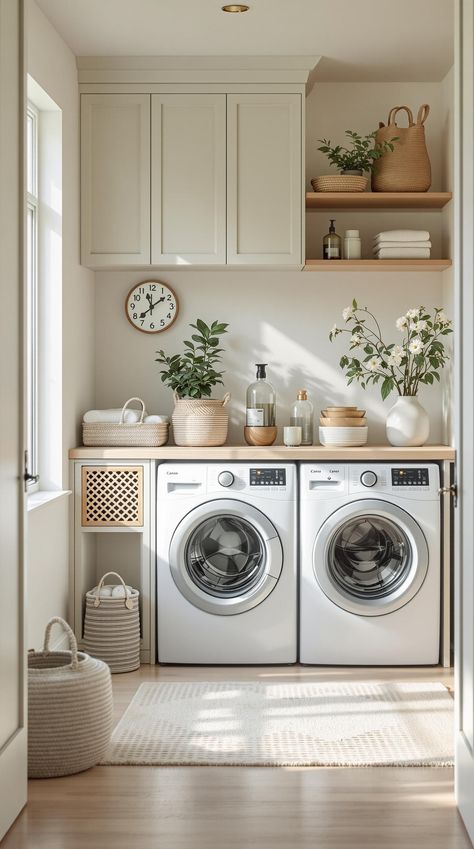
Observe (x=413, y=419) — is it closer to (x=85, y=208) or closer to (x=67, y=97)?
(x=85, y=208)

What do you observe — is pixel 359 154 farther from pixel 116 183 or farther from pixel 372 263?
pixel 116 183

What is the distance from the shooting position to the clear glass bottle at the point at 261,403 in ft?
14.8

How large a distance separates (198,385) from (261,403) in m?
0.30

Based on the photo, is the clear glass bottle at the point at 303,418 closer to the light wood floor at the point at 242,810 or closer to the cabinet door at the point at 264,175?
the cabinet door at the point at 264,175

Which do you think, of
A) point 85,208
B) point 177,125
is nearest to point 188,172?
point 177,125

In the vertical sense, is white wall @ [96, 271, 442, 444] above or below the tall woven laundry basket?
above

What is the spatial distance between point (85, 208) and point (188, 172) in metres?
0.50

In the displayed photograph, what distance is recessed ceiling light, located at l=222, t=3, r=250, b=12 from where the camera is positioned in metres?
3.79

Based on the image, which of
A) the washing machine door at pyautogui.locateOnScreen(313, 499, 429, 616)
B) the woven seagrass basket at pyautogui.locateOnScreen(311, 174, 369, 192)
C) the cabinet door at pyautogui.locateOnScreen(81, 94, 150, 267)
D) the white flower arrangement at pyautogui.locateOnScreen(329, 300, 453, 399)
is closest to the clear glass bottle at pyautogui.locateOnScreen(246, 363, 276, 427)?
the white flower arrangement at pyautogui.locateOnScreen(329, 300, 453, 399)

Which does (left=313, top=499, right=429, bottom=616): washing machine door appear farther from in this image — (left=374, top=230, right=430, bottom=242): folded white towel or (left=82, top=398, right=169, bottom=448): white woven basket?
(left=374, top=230, right=430, bottom=242): folded white towel

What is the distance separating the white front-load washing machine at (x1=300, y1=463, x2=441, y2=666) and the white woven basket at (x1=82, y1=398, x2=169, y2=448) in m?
0.71
